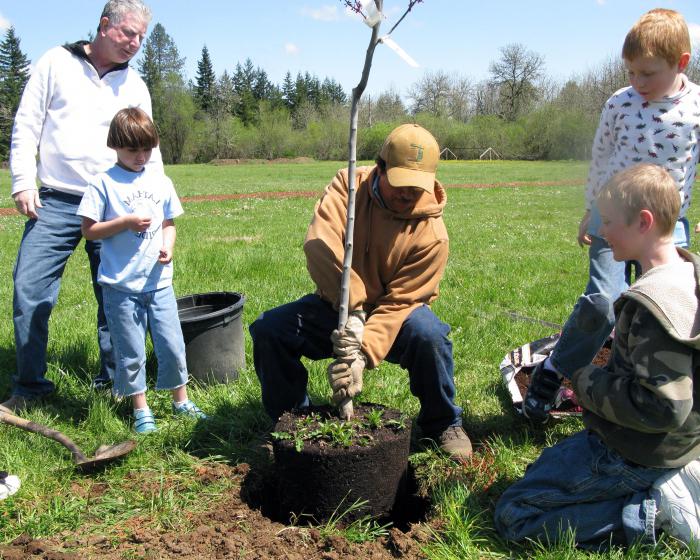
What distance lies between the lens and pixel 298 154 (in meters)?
66.0

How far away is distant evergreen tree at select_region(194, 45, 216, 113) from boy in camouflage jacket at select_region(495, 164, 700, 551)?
82.3 meters

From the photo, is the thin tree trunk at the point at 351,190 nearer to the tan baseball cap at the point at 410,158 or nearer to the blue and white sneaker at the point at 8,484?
the tan baseball cap at the point at 410,158

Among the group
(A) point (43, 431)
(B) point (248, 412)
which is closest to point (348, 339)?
(B) point (248, 412)

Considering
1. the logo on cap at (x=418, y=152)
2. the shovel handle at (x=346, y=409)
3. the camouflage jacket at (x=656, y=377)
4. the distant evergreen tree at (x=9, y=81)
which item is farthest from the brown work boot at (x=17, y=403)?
the distant evergreen tree at (x=9, y=81)

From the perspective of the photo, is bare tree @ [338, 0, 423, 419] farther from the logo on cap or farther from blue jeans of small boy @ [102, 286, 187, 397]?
blue jeans of small boy @ [102, 286, 187, 397]

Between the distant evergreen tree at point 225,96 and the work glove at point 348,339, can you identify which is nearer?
the work glove at point 348,339

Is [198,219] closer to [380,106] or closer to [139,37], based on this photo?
[139,37]

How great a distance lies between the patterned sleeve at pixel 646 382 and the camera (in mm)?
2205

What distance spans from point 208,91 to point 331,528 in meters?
88.5

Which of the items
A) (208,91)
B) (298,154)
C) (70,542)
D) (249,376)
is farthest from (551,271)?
(208,91)

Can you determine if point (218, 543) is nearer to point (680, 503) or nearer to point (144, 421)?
point (144, 421)

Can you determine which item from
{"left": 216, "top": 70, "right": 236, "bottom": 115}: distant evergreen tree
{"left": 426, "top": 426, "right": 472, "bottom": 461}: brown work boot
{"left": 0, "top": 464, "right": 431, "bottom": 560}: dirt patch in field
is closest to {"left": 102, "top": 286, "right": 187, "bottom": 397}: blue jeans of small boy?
{"left": 0, "top": 464, "right": 431, "bottom": 560}: dirt patch in field

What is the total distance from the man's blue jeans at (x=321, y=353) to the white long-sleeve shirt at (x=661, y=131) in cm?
142

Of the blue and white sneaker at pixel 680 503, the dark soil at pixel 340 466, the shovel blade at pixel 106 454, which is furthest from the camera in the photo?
the shovel blade at pixel 106 454
